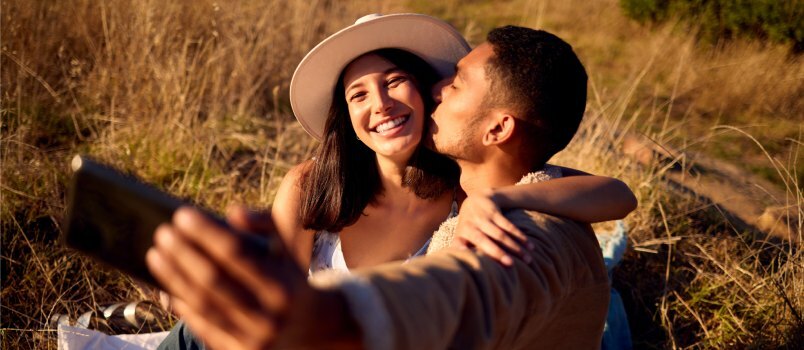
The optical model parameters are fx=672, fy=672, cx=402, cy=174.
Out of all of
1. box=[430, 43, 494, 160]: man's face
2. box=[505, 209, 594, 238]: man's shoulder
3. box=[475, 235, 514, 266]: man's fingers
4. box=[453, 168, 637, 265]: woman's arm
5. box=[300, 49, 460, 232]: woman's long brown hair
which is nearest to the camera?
box=[475, 235, 514, 266]: man's fingers

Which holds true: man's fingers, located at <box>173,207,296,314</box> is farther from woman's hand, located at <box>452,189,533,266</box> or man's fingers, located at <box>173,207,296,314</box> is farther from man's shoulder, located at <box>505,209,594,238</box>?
man's shoulder, located at <box>505,209,594,238</box>

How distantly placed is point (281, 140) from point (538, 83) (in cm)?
272

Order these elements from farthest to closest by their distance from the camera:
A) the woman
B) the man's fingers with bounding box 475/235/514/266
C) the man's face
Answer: the woman
the man's face
the man's fingers with bounding box 475/235/514/266

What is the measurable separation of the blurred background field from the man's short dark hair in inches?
48.2

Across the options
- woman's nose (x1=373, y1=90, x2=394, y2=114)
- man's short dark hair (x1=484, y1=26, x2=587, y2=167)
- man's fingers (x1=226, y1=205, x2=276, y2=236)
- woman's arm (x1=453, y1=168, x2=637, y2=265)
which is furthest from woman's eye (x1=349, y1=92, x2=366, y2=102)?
man's fingers (x1=226, y1=205, x2=276, y2=236)

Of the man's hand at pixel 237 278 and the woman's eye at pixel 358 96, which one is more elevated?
the man's hand at pixel 237 278

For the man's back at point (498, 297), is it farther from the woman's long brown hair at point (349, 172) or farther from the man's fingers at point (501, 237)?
the woman's long brown hair at point (349, 172)

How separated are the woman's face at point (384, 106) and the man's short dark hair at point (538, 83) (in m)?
0.44

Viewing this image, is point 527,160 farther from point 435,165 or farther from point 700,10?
point 700,10

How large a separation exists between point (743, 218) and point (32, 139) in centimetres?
505

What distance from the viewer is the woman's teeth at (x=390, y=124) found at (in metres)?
2.76

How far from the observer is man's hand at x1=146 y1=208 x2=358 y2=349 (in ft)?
2.84

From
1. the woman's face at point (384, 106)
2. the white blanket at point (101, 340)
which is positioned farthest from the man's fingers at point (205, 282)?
the white blanket at point (101, 340)

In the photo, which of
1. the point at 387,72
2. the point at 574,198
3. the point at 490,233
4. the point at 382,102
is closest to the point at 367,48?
the point at 387,72
